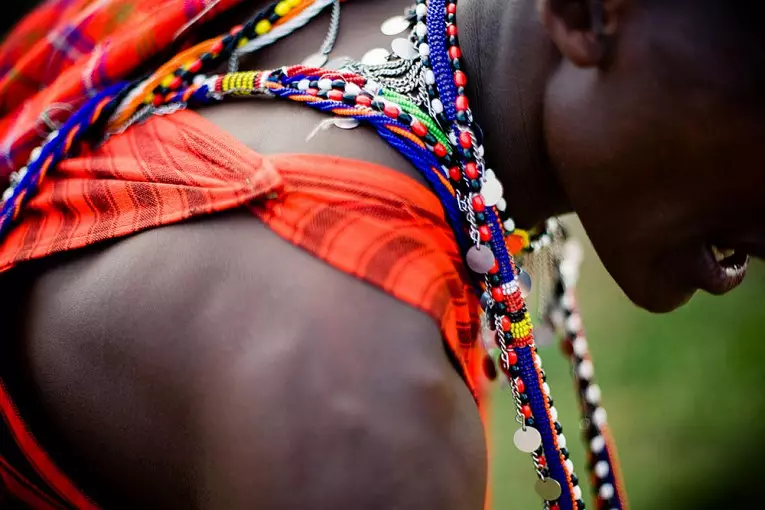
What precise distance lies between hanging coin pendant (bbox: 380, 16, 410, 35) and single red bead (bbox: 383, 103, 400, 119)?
0.52 feet

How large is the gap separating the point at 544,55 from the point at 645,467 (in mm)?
2138

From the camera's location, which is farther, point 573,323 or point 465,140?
point 573,323

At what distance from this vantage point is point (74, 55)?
1284 millimetres

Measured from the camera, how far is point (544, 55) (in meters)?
1.04

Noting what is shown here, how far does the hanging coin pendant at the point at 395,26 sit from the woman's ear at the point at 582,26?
225 mm

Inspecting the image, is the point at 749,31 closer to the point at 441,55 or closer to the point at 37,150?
the point at 441,55

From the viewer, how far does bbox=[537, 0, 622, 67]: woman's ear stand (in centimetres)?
94

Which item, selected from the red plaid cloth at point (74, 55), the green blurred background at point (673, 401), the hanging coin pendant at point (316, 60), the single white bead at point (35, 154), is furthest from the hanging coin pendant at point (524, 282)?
the green blurred background at point (673, 401)

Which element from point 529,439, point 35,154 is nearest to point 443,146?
point 529,439

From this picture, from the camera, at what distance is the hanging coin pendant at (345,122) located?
1.03m

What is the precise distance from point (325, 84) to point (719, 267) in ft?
Result: 1.73

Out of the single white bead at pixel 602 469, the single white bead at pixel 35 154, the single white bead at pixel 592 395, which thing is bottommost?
the single white bead at pixel 602 469

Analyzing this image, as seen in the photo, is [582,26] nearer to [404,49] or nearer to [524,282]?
[404,49]

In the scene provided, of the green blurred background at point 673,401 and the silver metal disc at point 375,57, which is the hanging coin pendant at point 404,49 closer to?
the silver metal disc at point 375,57
